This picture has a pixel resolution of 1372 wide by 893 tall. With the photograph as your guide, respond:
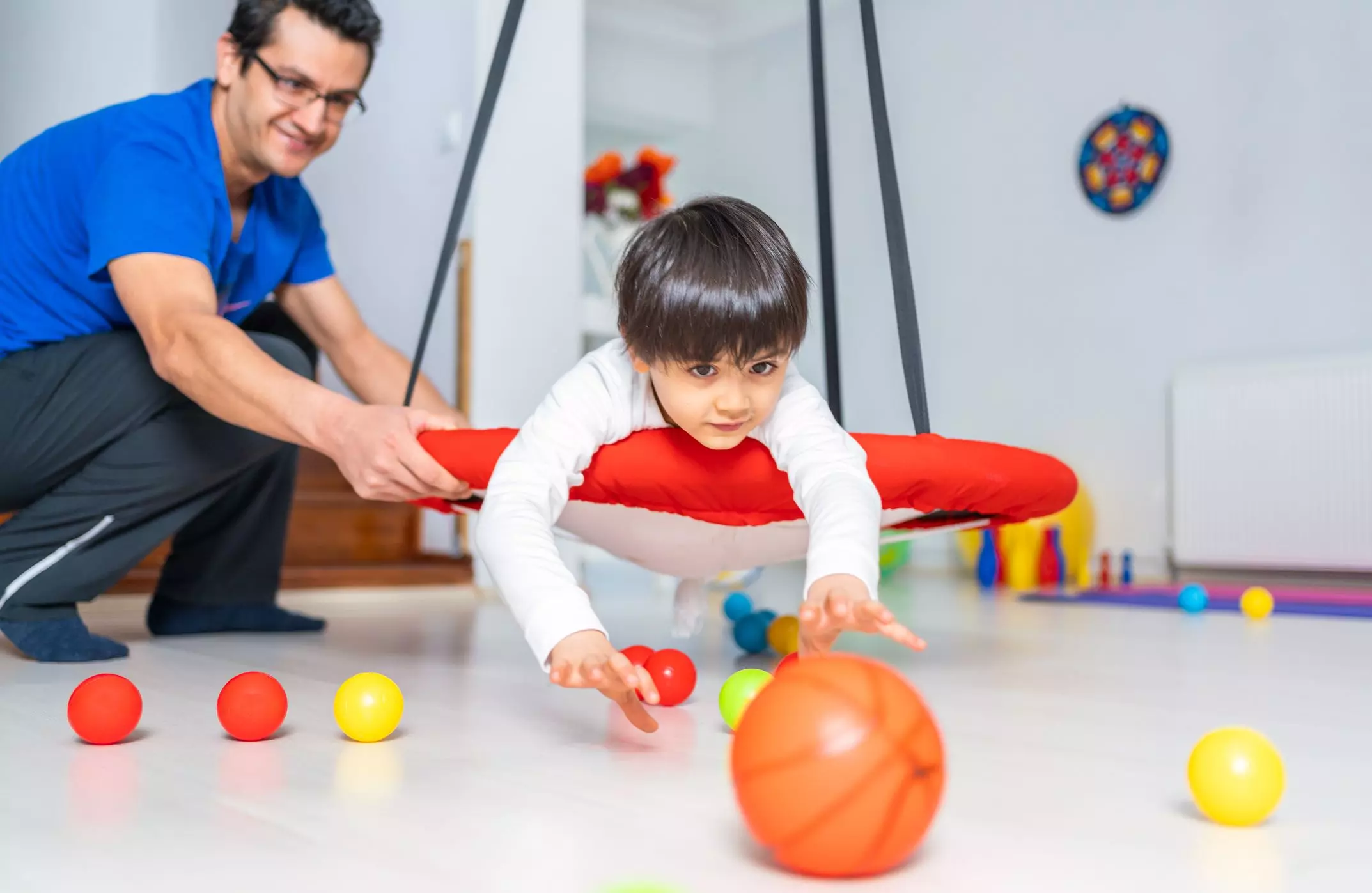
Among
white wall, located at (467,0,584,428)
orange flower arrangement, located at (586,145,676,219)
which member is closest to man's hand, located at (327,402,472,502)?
white wall, located at (467,0,584,428)

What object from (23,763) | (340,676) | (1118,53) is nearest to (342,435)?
(340,676)

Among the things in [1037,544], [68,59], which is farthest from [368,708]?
[68,59]

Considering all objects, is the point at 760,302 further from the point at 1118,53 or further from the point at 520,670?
the point at 1118,53

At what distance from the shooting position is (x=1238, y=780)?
2.75 ft

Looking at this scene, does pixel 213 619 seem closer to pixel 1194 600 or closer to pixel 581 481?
pixel 581 481

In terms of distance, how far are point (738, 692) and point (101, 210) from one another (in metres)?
1.15

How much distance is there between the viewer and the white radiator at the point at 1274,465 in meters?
3.65

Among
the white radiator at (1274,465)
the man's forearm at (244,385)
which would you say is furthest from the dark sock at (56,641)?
the white radiator at (1274,465)

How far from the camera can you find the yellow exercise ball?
12.6 feet

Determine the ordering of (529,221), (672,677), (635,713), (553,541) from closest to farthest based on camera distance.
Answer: (635,713) < (553,541) < (672,677) < (529,221)

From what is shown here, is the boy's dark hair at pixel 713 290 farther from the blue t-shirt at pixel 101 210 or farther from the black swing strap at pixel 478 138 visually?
the blue t-shirt at pixel 101 210

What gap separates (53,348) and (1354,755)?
5.88ft

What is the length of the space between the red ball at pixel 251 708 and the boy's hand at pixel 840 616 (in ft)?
1.76

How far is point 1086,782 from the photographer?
993mm
